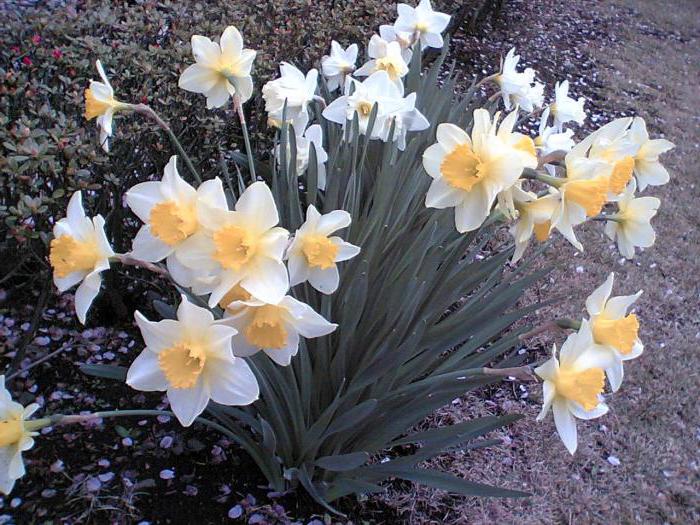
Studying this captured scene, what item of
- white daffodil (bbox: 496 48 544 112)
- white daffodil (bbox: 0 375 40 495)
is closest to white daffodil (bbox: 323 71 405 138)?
white daffodil (bbox: 496 48 544 112)

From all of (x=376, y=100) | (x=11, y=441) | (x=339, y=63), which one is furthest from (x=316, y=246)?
(x=339, y=63)

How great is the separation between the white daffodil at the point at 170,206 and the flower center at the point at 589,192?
2.21 ft

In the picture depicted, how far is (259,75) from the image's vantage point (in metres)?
2.63

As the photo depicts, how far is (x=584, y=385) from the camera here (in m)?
1.18

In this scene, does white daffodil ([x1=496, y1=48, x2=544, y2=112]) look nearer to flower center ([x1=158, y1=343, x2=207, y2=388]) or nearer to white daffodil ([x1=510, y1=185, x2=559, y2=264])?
white daffodil ([x1=510, y1=185, x2=559, y2=264])

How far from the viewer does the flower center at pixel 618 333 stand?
1.23m

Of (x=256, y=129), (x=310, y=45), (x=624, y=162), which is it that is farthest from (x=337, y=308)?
(x=310, y=45)

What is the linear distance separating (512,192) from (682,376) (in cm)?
218

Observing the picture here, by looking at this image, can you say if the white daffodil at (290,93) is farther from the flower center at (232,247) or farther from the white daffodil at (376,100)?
the flower center at (232,247)

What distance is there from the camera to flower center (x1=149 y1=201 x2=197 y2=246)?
3.44ft

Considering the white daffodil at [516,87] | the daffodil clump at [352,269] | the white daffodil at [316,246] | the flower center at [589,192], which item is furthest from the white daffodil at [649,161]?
the white daffodil at [316,246]

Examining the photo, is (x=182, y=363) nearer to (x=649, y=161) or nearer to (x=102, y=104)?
(x=102, y=104)

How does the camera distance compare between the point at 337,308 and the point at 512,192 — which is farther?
the point at 337,308

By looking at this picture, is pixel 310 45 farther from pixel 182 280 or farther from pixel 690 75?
pixel 690 75
